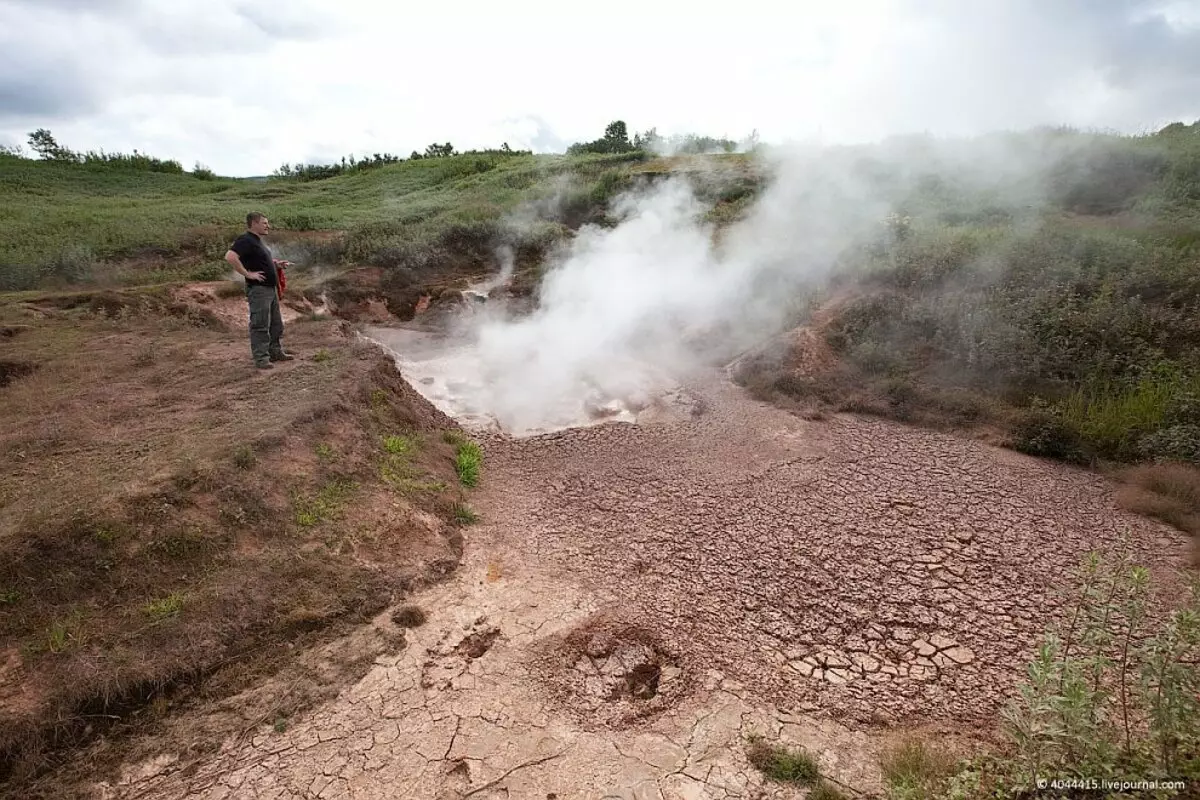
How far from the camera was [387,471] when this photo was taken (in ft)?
16.0

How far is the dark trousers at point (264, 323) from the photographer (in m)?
5.71

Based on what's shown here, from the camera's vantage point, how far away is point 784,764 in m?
2.78

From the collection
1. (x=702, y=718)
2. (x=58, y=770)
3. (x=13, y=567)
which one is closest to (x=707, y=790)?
(x=702, y=718)

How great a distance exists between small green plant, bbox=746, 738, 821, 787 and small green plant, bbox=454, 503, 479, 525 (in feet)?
8.67

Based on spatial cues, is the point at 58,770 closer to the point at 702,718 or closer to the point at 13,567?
the point at 13,567

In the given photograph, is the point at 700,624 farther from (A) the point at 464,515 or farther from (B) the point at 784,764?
(A) the point at 464,515

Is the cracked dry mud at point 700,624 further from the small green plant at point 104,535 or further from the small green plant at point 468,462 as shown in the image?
the small green plant at point 104,535

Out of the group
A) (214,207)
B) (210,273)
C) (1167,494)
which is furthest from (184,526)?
(214,207)

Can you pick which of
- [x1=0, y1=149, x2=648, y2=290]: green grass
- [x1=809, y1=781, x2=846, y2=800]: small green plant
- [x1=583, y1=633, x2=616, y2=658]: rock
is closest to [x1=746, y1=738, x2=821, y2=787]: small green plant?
[x1=809, y1=781, x2=846, y2=800]: small green plant

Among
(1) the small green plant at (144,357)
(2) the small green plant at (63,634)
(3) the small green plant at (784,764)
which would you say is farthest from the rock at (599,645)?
(1) the small green plant at (144,357)

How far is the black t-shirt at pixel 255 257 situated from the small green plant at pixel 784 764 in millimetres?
5521

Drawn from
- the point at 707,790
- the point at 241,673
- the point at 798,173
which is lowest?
the point at 707,790

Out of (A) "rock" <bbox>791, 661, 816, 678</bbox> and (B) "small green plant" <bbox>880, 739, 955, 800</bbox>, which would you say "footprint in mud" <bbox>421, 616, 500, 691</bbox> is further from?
(B) "small green plant" <bbox>880, 739, 955, 800</bbox>

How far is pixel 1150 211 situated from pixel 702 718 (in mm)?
10066
